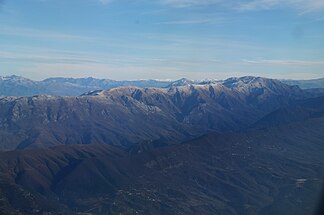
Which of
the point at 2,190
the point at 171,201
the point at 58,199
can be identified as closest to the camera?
the point at 2,190

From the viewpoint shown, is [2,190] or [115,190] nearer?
[2,190]

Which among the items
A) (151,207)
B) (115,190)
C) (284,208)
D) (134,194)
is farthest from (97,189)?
(284,208)

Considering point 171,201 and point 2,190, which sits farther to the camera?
point 171,201

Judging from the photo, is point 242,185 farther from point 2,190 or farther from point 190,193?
point 2,190

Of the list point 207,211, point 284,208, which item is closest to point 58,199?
point 207,211

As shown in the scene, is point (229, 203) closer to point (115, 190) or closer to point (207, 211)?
point (207, 211)

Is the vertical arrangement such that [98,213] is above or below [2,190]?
below

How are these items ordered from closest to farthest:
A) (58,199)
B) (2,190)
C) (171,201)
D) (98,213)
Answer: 1. (2,190)
2. (98,213)
3. (171,201)
4. (58,199)

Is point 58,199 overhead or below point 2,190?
below

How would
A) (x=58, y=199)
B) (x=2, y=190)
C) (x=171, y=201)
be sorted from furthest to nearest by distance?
(x=58, y=199) → (x=171, y=201) → (x=2, y=190)
